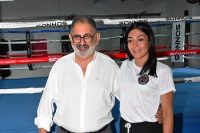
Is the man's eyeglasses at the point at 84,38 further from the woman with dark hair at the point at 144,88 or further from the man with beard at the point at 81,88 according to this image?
the woman with dark hair at the point at 144,88

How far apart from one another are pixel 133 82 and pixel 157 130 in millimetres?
284

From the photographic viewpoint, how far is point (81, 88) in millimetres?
1277

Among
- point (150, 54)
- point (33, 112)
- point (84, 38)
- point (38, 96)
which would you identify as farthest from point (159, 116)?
point (38, 96)

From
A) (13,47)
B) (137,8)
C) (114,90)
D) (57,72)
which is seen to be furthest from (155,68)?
(137,8)

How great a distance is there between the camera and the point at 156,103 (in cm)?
135

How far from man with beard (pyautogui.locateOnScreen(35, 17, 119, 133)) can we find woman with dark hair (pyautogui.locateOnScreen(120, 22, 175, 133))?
0.32ft

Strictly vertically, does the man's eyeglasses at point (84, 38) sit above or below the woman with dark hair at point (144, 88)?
Answer: above

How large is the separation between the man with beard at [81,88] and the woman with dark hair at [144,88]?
10 cm

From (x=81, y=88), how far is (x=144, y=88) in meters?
0.32

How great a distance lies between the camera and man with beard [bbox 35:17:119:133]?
1263 millimetres

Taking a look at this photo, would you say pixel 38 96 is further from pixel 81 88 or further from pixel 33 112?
pixel 81 88

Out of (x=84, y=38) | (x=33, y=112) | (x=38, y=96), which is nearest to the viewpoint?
(x=84, y=38)

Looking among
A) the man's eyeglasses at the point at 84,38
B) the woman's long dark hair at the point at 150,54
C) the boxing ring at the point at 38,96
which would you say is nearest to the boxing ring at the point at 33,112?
the boxing ring at the point at 38,96

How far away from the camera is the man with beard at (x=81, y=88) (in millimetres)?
1263
